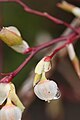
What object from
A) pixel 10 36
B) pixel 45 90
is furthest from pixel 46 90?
pixel 10 36

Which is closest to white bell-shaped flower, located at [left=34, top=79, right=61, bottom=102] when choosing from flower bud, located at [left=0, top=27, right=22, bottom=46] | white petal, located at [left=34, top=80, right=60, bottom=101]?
white petal, located at [left=34, top=80, right=60, bottom=101]

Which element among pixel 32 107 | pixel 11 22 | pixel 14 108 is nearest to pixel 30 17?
pixel 11 22

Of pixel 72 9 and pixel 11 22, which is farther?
pixel 11 22

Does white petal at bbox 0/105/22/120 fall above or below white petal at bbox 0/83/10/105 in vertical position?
below

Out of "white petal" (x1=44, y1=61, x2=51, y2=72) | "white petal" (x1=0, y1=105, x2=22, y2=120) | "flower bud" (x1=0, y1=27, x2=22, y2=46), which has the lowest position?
"white petal" (x1=0, y1=105, x2=22, y2=120)

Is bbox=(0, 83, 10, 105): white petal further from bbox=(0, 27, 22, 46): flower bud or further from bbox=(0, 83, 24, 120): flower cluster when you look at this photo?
bbox=(0, 27, 22, 46): flower bud

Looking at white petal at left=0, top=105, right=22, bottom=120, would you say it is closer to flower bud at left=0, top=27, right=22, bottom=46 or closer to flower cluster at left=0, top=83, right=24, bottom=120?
flower cluster at left=0, top=83, right=24, bottom=120

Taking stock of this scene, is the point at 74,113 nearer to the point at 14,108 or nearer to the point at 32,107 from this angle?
the point at 32,107

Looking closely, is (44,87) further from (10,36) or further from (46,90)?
(10,36)

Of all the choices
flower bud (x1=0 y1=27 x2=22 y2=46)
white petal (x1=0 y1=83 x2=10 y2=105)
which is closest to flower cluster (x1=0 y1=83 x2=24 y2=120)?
white petal (x1=0 y1=83 x2=10 y2=105)

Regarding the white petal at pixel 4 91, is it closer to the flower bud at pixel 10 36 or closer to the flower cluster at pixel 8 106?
the flower cluster at pixel 8 106
